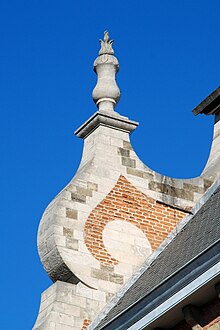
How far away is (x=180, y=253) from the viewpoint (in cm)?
1284

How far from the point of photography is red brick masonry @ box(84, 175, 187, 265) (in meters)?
15.1

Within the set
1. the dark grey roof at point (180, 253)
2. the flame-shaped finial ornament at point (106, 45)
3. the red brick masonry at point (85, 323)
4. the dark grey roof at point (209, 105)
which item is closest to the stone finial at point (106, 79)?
the flame-shaped finial ornament at point (106, 45)

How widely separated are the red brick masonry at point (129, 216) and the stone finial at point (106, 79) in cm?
117

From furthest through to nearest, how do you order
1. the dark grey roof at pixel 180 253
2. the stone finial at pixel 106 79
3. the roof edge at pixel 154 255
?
1. the stone finial at pixel 106 79
2. the roof edge at pixel 154 255
3. the dark grey roof at pixel 180 253

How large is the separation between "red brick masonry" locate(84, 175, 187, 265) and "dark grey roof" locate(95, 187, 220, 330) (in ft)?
3.07

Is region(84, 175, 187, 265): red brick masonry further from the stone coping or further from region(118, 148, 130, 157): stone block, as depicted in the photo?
the stone coping

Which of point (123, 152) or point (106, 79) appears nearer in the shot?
point (123, 152)

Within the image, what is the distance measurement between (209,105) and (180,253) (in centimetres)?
412

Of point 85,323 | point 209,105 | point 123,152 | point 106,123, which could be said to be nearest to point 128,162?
point 123,152

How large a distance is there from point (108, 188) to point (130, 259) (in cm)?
103

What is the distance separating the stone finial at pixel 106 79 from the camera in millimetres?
16312

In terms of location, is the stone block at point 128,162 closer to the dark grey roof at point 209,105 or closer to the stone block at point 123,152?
the stone block at point 123,152

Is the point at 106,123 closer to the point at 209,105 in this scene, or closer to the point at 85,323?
the point at 209,105

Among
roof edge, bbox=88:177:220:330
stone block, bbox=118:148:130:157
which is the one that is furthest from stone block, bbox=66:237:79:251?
stone block, bbox=118:148:130:157
